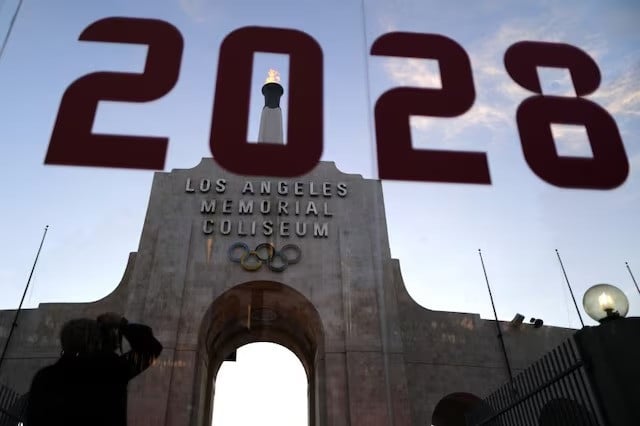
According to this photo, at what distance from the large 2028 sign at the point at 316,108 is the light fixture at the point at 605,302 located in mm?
3632

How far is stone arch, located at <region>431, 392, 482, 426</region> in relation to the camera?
25844 mm

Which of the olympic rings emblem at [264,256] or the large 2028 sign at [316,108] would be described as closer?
the large 2028 sign at [316,108]

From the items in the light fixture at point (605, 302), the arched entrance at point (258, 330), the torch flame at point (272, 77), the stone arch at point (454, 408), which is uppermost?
the torch flame at point (272, 77)

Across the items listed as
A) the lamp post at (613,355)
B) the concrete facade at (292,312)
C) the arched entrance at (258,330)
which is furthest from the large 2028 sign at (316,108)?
the arched entrance at (258,330)

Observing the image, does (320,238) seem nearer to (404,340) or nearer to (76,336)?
(404,340)

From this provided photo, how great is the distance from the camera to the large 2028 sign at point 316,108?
34.6 feet

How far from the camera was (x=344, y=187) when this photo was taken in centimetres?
2864

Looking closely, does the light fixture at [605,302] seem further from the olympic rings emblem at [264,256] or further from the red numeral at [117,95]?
the olympic rings emblem at [264,256]

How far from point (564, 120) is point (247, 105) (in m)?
7.28

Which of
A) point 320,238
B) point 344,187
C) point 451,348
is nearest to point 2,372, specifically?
point 320,238

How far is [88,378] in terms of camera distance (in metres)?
4.45

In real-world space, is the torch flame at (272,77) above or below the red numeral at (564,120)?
above

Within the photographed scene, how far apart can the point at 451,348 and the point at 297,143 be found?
19718mm

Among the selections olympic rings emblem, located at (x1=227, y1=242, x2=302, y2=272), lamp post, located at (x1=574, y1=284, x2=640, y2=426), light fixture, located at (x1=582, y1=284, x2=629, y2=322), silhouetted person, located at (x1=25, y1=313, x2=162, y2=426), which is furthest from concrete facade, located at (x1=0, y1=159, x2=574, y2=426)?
silhouetted person, located at (x1=25, y1=313, x2=162, y2=426)
